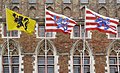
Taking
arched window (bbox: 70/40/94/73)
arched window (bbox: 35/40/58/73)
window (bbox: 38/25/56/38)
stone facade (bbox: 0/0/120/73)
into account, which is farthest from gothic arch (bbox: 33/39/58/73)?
arched window (bbox: 70/40/94/73)

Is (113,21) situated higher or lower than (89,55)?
higher

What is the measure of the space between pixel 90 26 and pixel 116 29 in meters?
2.02

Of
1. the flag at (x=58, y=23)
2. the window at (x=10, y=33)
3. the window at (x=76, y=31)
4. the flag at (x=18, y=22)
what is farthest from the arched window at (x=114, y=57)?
the window at (x=10, y=33)

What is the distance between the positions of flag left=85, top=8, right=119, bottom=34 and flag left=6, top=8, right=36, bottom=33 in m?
3.41

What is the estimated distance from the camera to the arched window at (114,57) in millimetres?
30703

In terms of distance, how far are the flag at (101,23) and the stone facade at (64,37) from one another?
2525mm

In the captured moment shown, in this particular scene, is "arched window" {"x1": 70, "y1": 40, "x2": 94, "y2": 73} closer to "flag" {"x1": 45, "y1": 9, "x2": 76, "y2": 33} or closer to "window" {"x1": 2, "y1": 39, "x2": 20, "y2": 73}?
"flag" {"x1": 45, "y1": 9, "x2": 76, "y2": 33}

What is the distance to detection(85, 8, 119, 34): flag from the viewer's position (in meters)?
28.5

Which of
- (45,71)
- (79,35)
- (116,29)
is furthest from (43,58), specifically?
(116,29)

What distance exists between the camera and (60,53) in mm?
30766

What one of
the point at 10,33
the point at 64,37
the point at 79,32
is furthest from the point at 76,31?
the point at 10,33

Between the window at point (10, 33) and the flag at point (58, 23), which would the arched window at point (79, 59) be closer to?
the flag at point (58, 23)

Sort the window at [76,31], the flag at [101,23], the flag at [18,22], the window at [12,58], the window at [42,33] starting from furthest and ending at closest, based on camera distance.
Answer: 1. the window at [76,31]
2. the window at [42,33]
3. the window at [12,58]
4. the flag at [101,23]
5. the flag at [18,22]

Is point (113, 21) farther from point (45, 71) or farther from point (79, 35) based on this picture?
point (45, 71)
